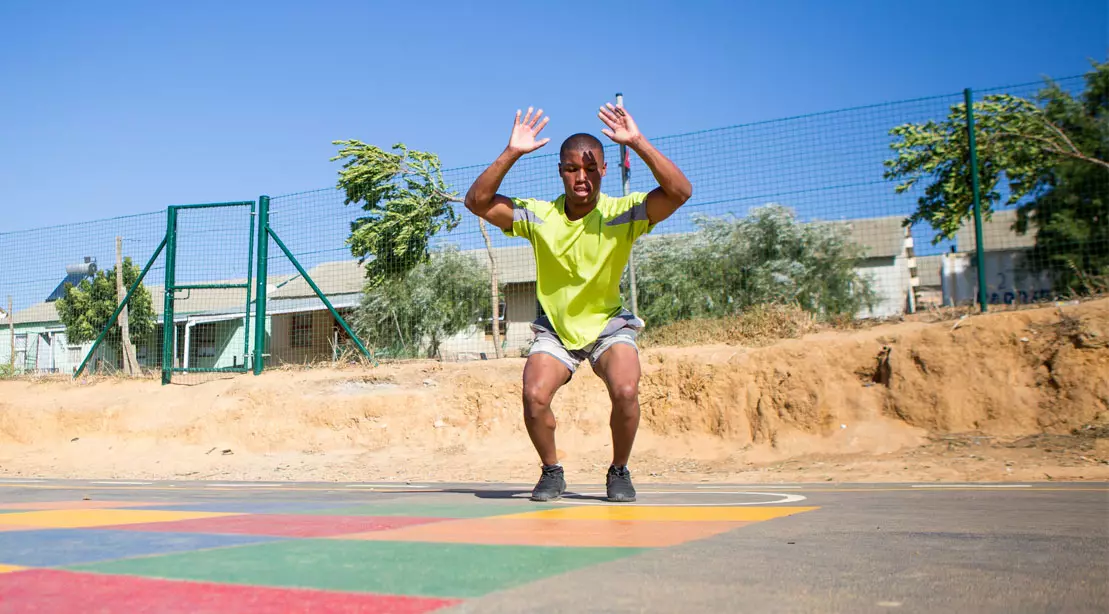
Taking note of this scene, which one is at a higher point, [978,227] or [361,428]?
[978,227]

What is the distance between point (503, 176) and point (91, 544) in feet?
8.23

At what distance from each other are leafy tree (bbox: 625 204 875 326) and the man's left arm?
8282mm

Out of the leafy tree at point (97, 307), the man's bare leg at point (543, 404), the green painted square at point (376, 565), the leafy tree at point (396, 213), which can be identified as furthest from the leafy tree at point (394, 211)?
the green painted square at point (376, 565)

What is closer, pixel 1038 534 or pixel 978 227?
pixel 1038 534

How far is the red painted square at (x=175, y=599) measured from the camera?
166 cm

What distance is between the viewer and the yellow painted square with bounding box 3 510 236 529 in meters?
3.37

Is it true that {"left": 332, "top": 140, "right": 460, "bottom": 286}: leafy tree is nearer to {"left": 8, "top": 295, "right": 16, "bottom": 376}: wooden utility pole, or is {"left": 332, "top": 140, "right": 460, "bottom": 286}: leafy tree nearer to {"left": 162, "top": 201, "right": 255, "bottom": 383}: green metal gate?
{"left": 162, "top": 201, "right": 255, "bottom": 383}: green metal gate

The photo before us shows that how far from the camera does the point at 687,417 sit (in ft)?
31.1

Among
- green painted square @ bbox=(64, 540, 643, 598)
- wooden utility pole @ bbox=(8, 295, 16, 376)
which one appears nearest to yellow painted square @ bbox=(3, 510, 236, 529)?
green painted square @ bbox=(64, 540, 643, 598)

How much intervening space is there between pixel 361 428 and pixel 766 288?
5841mm

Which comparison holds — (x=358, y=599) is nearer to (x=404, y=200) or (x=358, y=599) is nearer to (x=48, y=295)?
(x=404, y=200)

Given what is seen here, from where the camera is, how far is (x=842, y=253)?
59.4ft

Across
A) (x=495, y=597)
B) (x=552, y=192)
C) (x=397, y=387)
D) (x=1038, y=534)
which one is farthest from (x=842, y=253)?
(x=495, y=597)

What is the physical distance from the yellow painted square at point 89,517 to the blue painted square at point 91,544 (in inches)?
13.2
